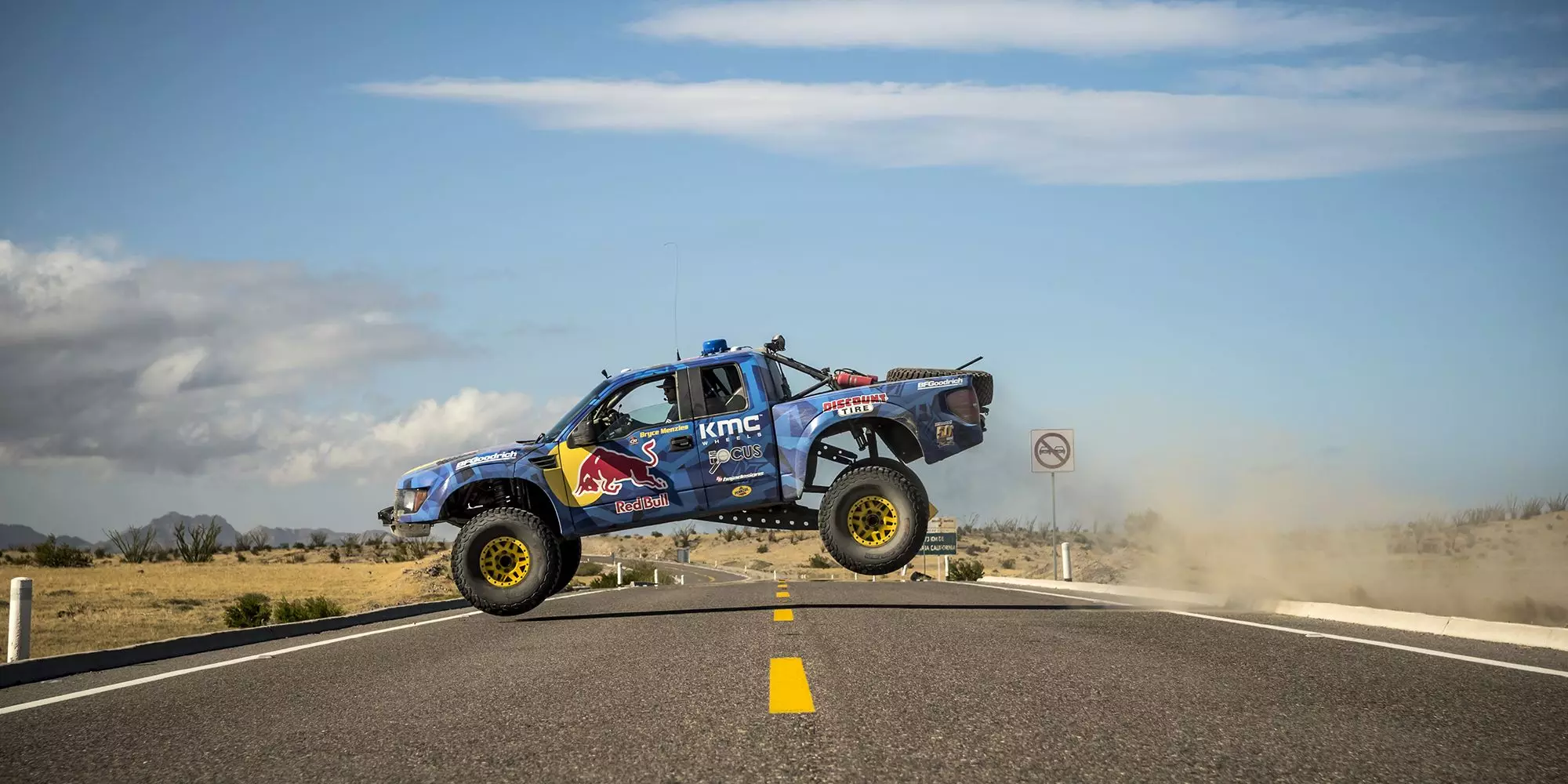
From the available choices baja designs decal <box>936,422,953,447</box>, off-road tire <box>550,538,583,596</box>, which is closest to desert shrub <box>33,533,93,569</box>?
off-road tire <box>550,538,583,596</box>

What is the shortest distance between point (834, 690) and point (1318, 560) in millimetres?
21587

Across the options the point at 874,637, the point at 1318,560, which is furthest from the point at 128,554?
the point at 874,637

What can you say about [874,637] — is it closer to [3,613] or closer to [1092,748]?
[1092,748]

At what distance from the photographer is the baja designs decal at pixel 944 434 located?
12367 millimetres

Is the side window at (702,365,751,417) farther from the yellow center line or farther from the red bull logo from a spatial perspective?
the yellow center line

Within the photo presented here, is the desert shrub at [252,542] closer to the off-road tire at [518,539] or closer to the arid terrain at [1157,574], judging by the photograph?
the arid terrain at [1157,574]

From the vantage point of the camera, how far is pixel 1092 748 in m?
4.83

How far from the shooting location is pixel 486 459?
1348 cm

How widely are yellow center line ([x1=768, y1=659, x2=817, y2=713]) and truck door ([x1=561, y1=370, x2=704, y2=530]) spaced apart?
4.94 meters

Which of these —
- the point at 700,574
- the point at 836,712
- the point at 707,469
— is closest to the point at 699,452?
the point at 707,469

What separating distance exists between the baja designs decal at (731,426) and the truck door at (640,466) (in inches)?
6.1

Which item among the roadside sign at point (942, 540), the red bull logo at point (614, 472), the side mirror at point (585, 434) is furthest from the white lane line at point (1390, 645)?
Answer: the roadside sign at point (942, 540)

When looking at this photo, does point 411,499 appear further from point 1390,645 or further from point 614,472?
point 1390,645

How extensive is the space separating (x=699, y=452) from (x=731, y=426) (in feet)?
1.40
